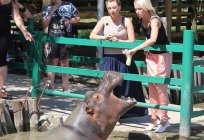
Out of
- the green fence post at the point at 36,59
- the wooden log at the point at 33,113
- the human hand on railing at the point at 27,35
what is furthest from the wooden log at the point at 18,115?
the human hand on railing at the point at 27,35

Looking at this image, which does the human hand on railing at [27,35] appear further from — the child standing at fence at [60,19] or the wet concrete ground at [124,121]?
the wet concrete ground at [124,121]

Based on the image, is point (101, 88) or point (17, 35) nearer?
point (101, 88)

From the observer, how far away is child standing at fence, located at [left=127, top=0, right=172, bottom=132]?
586 centimetres

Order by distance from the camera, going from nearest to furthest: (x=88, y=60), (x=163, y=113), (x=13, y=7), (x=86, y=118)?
(x=86, y=118) → (x=163, y=113) → (x=13, y=7) → (x=88, y=60)

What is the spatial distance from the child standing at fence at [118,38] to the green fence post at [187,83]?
68 centimetres

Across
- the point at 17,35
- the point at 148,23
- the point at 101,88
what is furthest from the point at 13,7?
the point at 101,88

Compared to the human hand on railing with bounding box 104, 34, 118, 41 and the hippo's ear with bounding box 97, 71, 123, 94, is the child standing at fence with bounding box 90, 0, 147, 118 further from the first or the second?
the hippo's ear with bounding box 97, 71, 123, 94

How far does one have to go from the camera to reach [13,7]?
678cm

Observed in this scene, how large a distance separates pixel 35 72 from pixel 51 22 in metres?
0.83

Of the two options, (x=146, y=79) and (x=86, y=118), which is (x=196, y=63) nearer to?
(x=146, y=79)

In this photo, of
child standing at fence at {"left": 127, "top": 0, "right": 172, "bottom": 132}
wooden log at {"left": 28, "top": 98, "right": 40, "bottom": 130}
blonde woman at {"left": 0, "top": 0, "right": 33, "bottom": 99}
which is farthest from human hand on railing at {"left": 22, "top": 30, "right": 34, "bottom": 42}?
child standing at fence at {"left": 127, "top": 0, "right": 172, "bottom": 132}

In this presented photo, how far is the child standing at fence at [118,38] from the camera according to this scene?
618 cm

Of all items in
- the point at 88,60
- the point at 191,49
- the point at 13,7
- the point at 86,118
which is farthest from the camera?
the point at 88,60

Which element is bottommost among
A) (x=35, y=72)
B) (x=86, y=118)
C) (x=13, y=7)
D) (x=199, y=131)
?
(x=199, y=131)
